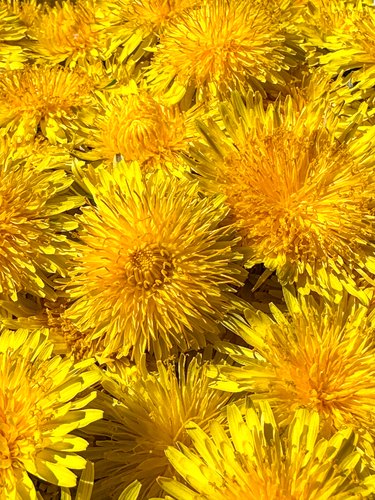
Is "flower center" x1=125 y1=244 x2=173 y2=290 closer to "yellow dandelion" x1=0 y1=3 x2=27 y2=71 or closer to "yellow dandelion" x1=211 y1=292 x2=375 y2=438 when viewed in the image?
"yellow dandelion" x1=211 y1=292 x2=375 y2=438

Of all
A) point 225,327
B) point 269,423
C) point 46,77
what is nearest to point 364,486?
point 269,423

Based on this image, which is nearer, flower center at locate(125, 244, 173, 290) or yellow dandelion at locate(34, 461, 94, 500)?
yellow dandelion at locate(34, 461, 94, 500)

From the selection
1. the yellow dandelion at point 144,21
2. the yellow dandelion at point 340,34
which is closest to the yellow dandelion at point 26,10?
the yellow dandelion at point 144,21

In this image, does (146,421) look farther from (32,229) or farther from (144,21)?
(144,21)

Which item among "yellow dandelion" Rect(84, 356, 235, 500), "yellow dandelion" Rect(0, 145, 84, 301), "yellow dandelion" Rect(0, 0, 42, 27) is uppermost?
"yellow dandelion" Rect(0, 0, 42, 27)

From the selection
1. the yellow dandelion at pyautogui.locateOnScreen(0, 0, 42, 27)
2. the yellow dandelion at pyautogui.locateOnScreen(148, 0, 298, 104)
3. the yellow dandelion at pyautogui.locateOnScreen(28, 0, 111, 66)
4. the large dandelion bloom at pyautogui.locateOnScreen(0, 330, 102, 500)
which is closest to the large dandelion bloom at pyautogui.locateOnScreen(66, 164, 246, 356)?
the large dandelion bloom at pyautogui.locateOnScreen(0, 330, 102, 500)

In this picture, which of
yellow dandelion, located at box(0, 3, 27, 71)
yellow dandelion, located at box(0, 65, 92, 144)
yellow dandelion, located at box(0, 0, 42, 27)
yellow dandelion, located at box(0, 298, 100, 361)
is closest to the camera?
yellow dandelion, located at box(0, 298, 100, 361)

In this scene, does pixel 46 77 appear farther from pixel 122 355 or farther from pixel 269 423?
pixel 269 423
